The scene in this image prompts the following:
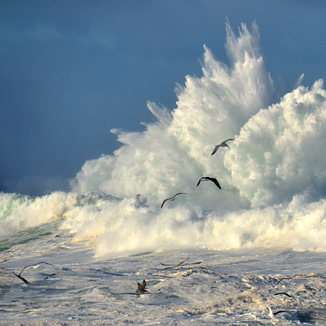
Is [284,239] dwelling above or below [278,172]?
below

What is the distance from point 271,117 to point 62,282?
2163 centimetres

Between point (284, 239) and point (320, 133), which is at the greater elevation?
point (320, 133)

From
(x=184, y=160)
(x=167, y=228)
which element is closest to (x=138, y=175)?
(x=184, y=160)

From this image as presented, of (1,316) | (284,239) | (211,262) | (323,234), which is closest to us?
(1,316)

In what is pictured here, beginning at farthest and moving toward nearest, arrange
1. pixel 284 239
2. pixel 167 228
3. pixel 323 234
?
pixel 167 228 < pixel 284 239 < pixel 323 234

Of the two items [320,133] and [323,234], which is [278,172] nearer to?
[320,133]

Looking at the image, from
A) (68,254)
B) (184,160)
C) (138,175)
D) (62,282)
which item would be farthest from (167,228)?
(138,175)

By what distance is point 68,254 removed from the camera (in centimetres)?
1930

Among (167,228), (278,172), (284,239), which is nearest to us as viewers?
(284,239)

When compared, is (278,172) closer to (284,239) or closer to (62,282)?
(284,239)

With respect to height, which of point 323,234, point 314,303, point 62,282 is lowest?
point 314,303

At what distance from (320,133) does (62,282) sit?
21867 millimetres

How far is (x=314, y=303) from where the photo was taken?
694cm

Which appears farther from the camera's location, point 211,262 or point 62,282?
point 211,262
